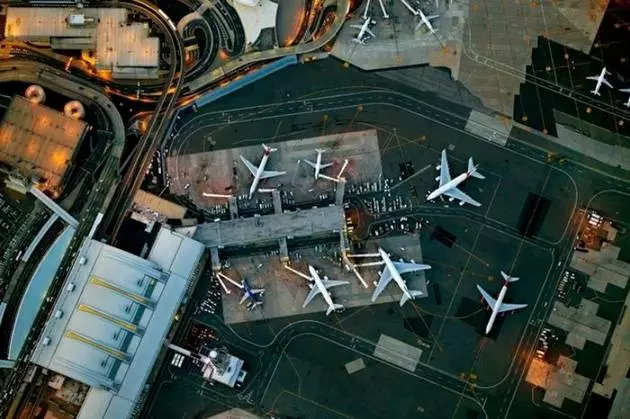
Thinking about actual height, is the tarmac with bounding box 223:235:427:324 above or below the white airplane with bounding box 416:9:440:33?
below

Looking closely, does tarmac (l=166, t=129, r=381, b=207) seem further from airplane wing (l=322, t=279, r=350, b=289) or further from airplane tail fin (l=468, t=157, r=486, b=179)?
airplane tail fin (l=468, t=157, r=486, b=179)

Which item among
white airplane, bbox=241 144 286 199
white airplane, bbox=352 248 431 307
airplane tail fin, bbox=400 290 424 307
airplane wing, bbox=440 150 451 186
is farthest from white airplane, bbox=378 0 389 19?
airplane tail fin, bbox=400 290 424 307

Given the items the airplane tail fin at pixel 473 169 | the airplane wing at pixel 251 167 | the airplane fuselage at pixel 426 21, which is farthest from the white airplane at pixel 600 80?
the airplane wing at pixel 251 167

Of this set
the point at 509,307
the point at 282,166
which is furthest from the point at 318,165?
the point at 509,307

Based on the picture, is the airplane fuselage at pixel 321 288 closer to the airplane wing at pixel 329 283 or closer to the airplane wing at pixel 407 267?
the airplane wing at pixel 329 283

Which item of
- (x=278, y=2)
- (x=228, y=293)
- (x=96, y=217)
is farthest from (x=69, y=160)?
(x=278, y=2)
